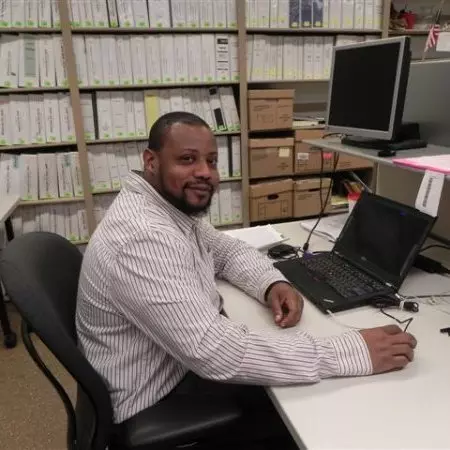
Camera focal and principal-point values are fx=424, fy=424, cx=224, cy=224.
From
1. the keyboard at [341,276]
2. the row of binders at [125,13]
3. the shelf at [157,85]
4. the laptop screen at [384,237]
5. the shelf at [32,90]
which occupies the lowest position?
the keyboard at [341,276]

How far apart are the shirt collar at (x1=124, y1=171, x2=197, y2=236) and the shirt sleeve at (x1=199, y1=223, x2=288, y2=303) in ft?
0.91

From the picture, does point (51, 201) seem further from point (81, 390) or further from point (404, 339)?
point (404, 339)

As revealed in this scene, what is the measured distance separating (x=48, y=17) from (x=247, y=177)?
61.3 inches

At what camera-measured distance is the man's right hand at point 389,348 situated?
869mm

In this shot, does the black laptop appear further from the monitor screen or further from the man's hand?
the monitor screen

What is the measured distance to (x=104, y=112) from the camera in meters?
2.69

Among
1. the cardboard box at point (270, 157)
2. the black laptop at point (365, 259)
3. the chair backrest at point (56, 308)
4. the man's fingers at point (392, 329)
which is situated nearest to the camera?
the chair backrest at point (56, 308)

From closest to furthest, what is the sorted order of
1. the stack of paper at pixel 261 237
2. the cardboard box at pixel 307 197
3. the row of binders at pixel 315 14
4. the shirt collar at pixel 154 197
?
1. the shirt collar at pixel 154 197
2. the stack of paper at pixel 261 237
3. the row of binders at pixel 315 14
4. the cardboard box at pixel 307 197

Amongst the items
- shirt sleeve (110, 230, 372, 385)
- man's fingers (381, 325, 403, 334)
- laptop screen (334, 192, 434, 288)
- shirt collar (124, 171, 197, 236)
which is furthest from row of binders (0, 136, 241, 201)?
man's fingers (381, 325, 403, 334)

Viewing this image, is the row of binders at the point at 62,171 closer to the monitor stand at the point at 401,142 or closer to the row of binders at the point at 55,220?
the row of binders at the point at 55,220

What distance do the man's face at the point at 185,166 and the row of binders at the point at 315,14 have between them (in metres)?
2.00

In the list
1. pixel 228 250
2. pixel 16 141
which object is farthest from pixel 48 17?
pixel 228 250

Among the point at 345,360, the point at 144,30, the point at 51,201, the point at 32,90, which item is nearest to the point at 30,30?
the point at 32,90

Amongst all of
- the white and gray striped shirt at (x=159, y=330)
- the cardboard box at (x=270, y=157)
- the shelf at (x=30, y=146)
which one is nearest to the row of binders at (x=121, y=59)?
the shelf at (x=30, y=146)
